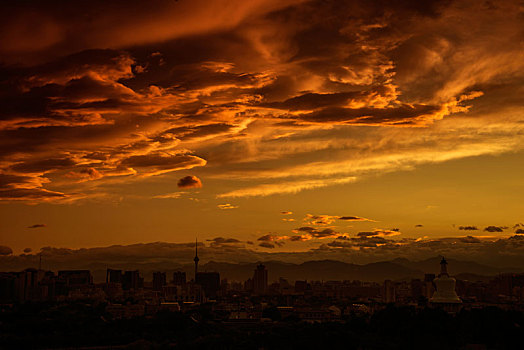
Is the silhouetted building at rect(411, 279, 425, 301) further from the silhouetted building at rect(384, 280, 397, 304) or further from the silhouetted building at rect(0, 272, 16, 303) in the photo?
the silhouetted building at rect(0, 272, 16, 303)

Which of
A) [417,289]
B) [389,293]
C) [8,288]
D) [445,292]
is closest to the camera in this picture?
[445,292]

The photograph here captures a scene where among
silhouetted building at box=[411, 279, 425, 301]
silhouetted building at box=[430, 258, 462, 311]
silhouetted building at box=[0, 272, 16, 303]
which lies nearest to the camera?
silhouetted building at box=[430, 258, 462, 311]

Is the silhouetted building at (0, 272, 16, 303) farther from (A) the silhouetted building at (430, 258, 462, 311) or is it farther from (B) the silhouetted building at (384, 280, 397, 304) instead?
(A) the silhouetted building at (430, 258, 462, 311)

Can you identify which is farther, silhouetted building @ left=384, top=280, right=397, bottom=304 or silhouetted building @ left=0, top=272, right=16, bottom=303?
Result: silhouetted building @ left=0, top=272, right=16, bottom=303

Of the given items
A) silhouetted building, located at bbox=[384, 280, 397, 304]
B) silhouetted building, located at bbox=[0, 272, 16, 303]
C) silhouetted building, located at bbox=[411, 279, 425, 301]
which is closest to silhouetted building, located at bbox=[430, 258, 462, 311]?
silhouetted building, located at bbox=[384, 280, 397, 304]

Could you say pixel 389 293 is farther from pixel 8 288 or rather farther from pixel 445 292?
pixel 8 288

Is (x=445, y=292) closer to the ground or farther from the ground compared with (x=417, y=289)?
closer to the ground

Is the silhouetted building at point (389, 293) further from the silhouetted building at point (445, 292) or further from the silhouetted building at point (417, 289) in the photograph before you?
the silhouetted building at point (445, 292)

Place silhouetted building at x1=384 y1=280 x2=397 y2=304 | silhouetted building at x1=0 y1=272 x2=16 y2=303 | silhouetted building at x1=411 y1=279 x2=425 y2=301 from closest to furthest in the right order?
silhouetted building at x1=411 y1=279 x2=425 y2=301 < silhouetted building at x1=384 y1=280 x2=397 y2=304 < silhouetted building at x1=0 y1=272 x2=16 y2=303

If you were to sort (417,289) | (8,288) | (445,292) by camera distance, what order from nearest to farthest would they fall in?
1. (445,292)
2. (417,289)
3. (8,288)

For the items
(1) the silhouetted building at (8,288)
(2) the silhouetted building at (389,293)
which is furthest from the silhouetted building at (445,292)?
(1) the silhouetted building at (8,288)

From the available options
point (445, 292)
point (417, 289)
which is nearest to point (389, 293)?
point (417, 289)
